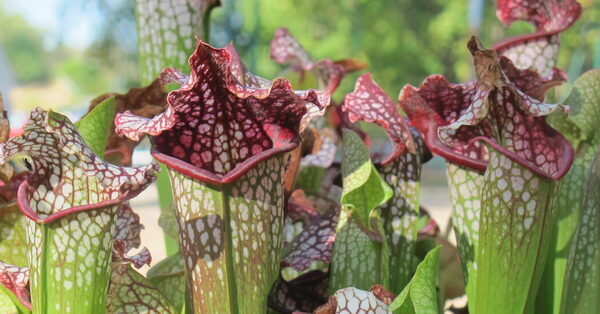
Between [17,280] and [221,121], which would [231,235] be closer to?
[221,121]

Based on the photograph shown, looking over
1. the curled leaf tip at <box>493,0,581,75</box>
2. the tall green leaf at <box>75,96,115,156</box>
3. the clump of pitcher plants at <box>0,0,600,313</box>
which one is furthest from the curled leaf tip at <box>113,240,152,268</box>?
the curled leaf tip at <box>493,0,581,75</box>

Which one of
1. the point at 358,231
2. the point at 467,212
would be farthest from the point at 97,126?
the point at 467,212

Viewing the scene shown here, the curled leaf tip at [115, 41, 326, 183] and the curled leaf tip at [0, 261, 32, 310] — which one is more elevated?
the curled leaf tip at [115, 41, 326, 183]

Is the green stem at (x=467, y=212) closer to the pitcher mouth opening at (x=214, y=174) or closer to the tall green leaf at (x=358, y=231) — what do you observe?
the tall green leaf at (x=358, y=231)

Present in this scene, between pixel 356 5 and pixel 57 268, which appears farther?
pixel 356 5

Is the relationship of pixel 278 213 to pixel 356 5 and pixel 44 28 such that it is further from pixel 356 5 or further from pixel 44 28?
pixel 44 28

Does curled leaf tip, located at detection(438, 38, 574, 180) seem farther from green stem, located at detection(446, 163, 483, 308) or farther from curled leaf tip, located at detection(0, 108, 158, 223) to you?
curled leaf tip, located at detection(0, 108, 158, 223)

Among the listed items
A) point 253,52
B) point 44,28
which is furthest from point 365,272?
point 44,28
